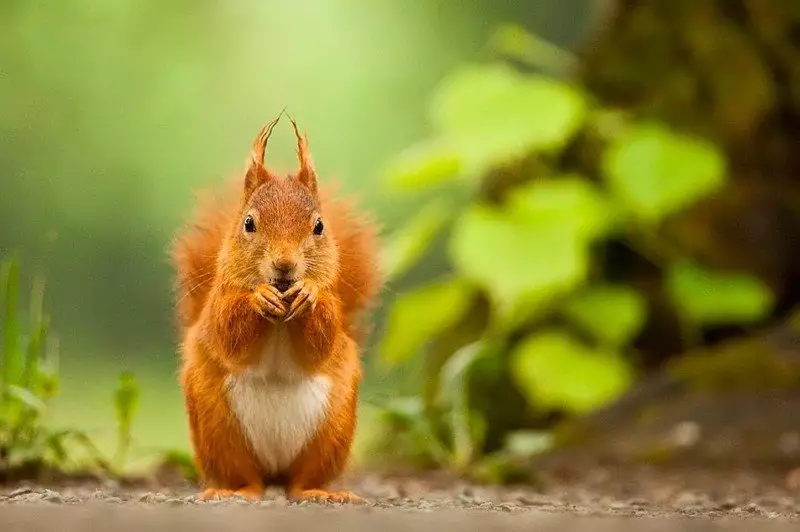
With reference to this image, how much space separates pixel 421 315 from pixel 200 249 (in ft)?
7.70

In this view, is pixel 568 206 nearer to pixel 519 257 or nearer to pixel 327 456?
pixel 519 257

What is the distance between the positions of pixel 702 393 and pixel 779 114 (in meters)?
1.58

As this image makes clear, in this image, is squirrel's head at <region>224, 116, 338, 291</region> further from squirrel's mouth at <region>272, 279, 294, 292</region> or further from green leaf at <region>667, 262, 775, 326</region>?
green leaf at <region>667, 262, 775, 326</region>

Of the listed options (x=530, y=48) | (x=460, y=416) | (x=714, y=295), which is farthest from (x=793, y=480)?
(x=530, y=48)

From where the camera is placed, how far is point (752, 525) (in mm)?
1322

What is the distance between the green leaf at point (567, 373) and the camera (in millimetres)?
4000

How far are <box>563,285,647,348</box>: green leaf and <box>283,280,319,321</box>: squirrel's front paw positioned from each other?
2502mm

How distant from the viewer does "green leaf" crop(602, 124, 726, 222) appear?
407 centimetres

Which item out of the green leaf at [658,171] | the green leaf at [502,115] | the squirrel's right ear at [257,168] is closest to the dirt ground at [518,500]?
the squirrel's right ear at [257,168]

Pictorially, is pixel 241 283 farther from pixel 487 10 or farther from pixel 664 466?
pixel 487 10

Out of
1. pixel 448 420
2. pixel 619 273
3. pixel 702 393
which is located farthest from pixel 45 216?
pixel 702 393

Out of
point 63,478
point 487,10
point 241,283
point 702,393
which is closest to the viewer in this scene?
point 241,283

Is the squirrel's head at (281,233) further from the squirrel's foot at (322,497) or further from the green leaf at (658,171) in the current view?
the green leaf at (658,171)

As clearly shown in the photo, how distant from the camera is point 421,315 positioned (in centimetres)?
432
